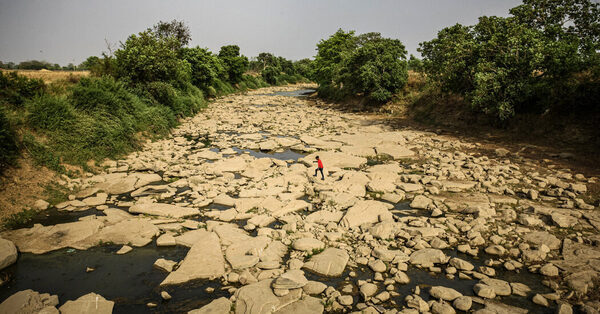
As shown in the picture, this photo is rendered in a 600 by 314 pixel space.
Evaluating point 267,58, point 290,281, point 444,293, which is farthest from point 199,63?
point 267,58

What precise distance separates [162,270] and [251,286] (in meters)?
2.11

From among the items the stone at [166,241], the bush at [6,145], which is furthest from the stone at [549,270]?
the bush at [6,145]

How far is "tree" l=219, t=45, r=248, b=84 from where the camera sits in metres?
51.0

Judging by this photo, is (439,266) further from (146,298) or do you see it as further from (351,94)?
(351,94)

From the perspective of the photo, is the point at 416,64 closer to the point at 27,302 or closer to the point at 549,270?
the point at 549,270

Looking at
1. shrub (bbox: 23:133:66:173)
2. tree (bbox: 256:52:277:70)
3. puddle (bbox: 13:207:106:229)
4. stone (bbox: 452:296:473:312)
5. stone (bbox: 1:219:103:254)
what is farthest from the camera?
tree (bbox: 256:52:277:70)

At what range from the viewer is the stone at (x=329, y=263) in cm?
596

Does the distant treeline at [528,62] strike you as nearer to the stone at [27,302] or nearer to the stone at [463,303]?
the stone at [463,303]

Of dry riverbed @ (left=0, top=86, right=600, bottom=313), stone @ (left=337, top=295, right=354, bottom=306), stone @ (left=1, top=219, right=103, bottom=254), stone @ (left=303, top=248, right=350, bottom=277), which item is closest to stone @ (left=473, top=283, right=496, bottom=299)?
dry riverbed @ (left=0, top=86, right=600, bottom=313)

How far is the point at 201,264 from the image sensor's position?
613cm

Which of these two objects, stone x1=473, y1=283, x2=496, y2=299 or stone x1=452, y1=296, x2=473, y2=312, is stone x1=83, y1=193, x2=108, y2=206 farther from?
stone x1=473, y1=283, x2=496, y2=299

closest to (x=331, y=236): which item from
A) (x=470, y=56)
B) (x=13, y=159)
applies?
(x=13, y=159)

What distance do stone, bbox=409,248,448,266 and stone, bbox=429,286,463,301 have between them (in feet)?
2.91

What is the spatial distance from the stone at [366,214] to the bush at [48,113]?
11697mm
